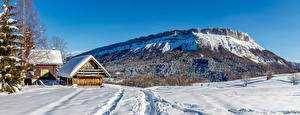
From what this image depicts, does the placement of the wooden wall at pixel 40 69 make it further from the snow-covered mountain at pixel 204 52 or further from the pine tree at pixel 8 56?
the snow-covered mountain at pixel 204 52

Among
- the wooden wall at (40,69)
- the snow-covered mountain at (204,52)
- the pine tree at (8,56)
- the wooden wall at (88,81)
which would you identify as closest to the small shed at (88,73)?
the wooden wall at (88,81)

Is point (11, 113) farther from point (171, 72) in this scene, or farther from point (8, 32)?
point (171, 72)

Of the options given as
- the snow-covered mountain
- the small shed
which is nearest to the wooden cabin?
the small shed

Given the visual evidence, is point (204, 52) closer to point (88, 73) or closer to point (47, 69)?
point (47, 69)

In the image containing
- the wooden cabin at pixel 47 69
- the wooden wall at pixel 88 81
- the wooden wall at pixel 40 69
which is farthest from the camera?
the wooden wall at pixel 40 69

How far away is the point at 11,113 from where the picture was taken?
22.9 feet

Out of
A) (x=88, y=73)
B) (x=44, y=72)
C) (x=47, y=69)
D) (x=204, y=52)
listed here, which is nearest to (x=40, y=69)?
(x=44, y=72)

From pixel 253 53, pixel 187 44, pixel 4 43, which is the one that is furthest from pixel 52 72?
pixel 253 53

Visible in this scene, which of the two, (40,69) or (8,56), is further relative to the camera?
(40,69)

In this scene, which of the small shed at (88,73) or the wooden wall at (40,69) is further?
the wooden wall at (40,69)

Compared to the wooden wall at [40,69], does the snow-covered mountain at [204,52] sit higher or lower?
higher

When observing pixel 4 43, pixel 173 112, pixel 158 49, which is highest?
pixel 158 49

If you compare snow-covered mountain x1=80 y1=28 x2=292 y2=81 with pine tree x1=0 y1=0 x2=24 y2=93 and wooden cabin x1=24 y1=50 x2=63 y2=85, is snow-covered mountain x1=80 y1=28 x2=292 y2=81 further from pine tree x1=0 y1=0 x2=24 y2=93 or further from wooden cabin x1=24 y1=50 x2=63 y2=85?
pine tree x1=0 y1=0 x2=24 y2=93

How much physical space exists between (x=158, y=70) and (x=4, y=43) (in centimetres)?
8112
